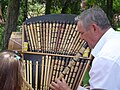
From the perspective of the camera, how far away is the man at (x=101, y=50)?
A: 104 inches

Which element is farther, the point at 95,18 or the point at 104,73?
the point at 95,18

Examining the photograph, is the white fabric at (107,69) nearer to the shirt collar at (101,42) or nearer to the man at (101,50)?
the man at (101,50)

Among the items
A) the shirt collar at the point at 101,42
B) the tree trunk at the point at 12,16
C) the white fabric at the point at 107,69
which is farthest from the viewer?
the tree trunk at the point at 12,16

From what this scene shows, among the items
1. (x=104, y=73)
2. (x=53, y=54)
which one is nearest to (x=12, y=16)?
(x=53, y=54)

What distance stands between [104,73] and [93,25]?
515 millimetres

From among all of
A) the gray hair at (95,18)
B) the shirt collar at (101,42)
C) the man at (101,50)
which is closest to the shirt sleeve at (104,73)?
the man at (101,50)

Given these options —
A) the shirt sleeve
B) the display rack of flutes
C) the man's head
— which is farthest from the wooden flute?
the shirt sleeve

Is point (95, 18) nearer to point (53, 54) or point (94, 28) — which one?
point (94, 28)

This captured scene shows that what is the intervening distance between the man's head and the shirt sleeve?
37 centimetres

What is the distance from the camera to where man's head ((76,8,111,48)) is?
9.77 ft

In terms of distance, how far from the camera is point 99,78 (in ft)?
8.84

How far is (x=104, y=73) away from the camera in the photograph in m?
2.66

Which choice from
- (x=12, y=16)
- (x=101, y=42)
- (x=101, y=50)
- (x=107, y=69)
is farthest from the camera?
Answer: (x=12, y=16)

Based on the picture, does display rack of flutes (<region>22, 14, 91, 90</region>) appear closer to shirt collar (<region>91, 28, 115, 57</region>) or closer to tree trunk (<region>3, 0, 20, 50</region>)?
shirt collar (<region>91, 28, 115, 57</region>)
